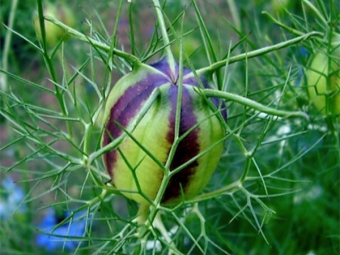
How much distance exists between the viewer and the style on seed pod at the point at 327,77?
33.2 inches

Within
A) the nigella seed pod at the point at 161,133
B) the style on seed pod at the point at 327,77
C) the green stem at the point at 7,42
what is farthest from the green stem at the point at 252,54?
the green stem at the point at 7,42

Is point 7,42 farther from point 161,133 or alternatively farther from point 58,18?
point 161,133

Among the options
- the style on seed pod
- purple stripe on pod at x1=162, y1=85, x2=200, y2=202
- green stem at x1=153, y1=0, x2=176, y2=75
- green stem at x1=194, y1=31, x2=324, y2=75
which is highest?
green stem at x1=153, y1=0, x2=176, y2=75

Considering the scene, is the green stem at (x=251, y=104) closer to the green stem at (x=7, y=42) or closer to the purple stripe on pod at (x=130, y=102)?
the purple stripe on pod at (x=130, y=102)

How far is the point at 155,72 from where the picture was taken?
718mm

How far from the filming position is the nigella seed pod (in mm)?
684

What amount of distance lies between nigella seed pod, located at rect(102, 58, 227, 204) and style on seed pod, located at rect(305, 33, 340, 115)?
0.58 ft

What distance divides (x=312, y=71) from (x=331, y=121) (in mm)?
69

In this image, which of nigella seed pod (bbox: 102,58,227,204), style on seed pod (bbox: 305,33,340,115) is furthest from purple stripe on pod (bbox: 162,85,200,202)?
style on seed pod (bbox: 305,33,340,115)

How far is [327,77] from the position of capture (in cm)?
84

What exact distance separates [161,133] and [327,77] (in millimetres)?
259

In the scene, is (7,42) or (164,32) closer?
(164,32)

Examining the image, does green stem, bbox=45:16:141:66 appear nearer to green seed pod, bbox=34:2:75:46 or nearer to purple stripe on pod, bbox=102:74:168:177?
purple stripe on pod, bbox=102:74:168:177

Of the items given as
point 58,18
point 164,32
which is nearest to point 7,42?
point 58,18
